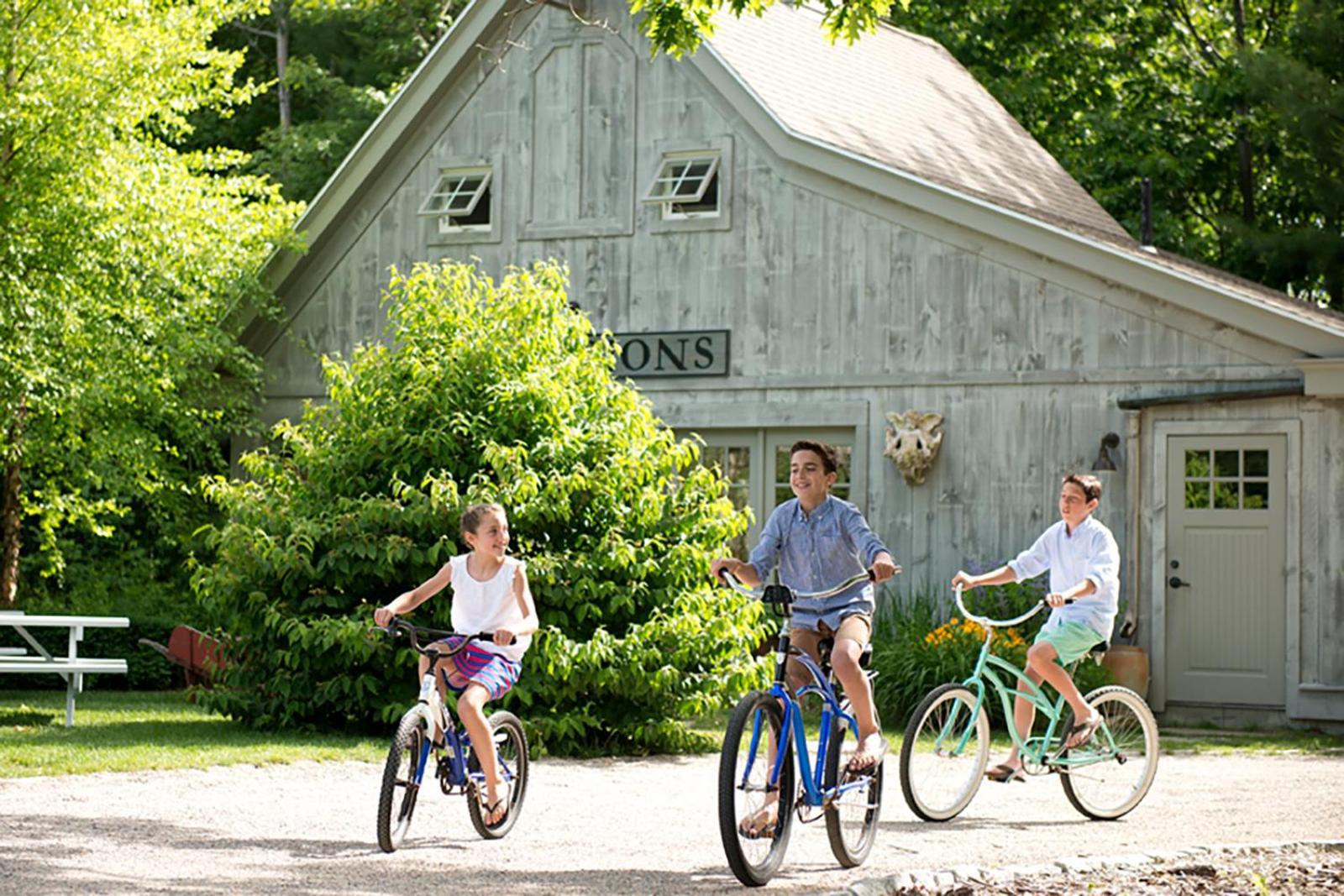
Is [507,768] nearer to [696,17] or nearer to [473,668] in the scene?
[473,668]

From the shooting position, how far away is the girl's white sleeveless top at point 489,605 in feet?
29.1

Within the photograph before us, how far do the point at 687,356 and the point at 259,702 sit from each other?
6.84 metres

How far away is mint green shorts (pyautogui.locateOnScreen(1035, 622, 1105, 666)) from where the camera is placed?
10.2 metres

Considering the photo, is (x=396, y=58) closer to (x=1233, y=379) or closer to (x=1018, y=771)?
(x=1233, y=379)

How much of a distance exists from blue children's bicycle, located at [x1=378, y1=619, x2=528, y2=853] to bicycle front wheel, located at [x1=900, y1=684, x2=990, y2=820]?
6.28 feet

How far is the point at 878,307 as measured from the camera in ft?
60.3

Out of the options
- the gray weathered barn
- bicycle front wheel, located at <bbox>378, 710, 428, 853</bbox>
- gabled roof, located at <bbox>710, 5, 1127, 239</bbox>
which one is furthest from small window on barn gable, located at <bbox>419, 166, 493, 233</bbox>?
bicycle front wheel, located at <bbox>378, 710, 428, 853</bbox>

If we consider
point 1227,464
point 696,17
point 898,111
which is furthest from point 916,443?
point 696,17

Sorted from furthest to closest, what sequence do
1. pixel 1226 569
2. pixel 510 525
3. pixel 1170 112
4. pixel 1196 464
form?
pixel 1170 112, pixel 1196 464, pixel 1226 569, pixel 510 525

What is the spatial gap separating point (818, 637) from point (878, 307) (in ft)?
33.0

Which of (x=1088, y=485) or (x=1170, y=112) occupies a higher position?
(x=1170, y=112)

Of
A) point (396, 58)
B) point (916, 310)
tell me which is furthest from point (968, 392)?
point (396, 58)

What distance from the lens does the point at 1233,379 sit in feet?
54.6

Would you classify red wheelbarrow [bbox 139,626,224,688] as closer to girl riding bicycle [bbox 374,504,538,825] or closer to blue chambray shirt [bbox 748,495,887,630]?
girl riding bicycle [bbox 374,504,538,825]
